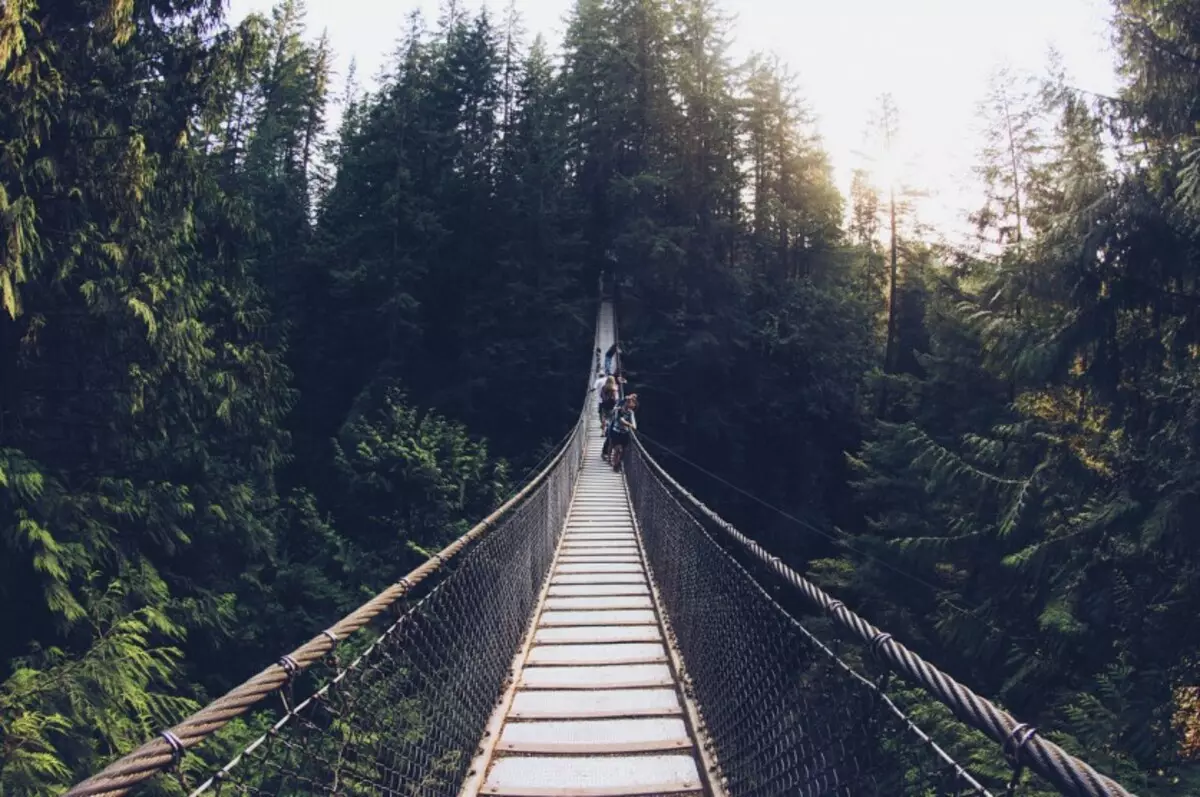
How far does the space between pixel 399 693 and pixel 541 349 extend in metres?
15.6

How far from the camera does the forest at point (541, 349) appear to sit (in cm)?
468

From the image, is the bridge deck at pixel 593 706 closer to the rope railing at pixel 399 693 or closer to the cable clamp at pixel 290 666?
the rope railing at pixel 399 693

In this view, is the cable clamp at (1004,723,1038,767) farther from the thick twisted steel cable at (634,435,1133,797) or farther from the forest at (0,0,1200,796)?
the forest at (0,0,1200,796)

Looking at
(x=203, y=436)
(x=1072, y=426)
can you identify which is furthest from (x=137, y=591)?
(x=1072, y=426)

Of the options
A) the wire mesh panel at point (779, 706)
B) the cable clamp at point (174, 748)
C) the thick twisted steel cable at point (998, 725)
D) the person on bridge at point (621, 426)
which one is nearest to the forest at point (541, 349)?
the person on bridge at point (621, 426)

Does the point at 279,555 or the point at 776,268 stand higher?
the point at 776,268

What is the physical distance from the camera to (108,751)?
512 cm

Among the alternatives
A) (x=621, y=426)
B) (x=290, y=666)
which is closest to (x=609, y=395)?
(x=621, y=426)

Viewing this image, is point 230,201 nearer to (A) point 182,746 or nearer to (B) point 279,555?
(B) point 279,555

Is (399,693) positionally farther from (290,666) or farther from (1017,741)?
(1017,741)

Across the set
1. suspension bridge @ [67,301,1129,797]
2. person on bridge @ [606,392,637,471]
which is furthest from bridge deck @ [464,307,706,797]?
person on bridge @ [606,392,637,471]

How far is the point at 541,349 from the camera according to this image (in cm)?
1775

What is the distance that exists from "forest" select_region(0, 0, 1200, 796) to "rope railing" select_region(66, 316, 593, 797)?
294 cm

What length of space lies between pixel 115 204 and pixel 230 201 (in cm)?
179
